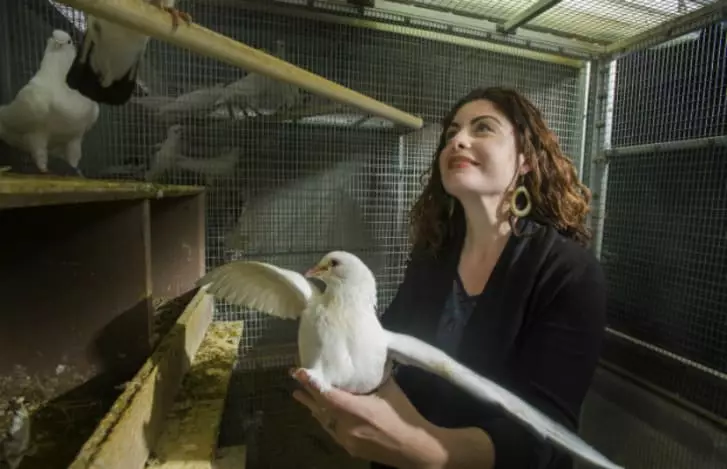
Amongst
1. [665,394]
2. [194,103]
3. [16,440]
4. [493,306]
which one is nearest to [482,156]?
[493,306]

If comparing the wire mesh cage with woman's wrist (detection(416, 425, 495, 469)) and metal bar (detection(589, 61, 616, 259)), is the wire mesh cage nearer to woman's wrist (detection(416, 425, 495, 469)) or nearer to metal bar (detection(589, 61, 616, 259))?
metal bar (detection(589, 61, 616, 259))

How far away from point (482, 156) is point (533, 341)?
14.1 inches

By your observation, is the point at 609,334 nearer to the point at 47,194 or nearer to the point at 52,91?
the point at 47,194

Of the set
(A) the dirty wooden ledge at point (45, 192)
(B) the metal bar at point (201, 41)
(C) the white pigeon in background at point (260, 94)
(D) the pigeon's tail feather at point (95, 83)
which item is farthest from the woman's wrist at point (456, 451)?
(C) the white pigeon in background at point (260, 94)

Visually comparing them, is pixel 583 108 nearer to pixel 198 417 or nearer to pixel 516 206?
pixel 516 206

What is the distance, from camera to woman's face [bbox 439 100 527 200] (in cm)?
80

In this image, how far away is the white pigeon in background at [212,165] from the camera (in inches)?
57.1

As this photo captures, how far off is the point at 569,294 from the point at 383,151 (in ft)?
3.78

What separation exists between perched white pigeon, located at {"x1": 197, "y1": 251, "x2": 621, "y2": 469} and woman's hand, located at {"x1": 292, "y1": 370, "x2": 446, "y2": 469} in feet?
0.11

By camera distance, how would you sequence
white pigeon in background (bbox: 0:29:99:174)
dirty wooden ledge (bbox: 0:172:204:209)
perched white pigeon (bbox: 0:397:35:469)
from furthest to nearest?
white pigeon in background (bbox: 0:29:99:174) < perched white pigeon (bbox: 0:397:35:469) < dirty wooden ledge (bbox: 0:172:204:209)

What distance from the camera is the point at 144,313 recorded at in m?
A: 0.70

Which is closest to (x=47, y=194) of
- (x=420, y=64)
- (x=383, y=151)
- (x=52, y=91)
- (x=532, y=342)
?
(x=532, y=342)

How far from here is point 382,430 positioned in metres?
0.61

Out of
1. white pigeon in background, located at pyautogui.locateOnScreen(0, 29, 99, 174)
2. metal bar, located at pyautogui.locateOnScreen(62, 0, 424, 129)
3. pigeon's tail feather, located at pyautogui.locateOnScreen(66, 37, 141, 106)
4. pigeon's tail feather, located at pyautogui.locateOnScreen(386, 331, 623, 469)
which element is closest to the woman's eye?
metal bar, located at pyautogui.locateOnScreen(62, 0, 424, 129)
